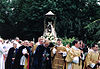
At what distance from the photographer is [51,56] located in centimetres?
1198

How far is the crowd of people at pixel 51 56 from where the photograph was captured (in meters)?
10.1

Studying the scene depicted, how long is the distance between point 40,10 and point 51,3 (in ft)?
5.81

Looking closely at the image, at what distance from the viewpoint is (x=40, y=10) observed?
3139cm

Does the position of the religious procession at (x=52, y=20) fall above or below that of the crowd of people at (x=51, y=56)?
above

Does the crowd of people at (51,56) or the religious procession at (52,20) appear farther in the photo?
the religious procession at (52,20)

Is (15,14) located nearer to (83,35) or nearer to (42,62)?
(83,35)

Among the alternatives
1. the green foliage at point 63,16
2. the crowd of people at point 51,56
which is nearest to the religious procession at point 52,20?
the green foliage at point 63,16

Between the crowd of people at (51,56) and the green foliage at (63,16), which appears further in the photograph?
the green foliage at (63,16)

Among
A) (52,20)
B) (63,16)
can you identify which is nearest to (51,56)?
(52,20)

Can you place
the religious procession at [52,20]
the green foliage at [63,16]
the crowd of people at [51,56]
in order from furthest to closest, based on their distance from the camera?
the green foliage at [63,16]
the religious procession at [52,20]
the crowd of people at [51,56]

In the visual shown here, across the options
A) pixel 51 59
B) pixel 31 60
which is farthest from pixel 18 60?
pixel 51 59

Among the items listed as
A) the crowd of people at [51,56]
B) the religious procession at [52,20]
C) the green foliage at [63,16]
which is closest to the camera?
the crowd of people at [51,56]

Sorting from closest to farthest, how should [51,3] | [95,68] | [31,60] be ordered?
[95,68] → [31,60] → [51,3]

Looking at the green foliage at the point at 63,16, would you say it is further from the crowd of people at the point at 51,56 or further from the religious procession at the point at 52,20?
the crowd of people at the point at 51,56
